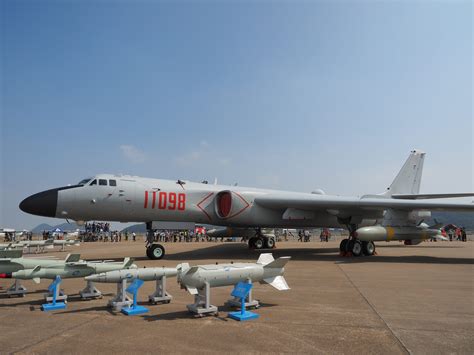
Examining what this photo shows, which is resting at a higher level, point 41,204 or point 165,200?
point 165,200

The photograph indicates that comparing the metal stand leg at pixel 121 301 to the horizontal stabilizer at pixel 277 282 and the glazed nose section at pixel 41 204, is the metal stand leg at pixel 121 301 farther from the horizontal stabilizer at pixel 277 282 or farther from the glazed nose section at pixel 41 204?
the glazed nose section at pixel 41 204

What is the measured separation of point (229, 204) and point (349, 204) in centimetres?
512

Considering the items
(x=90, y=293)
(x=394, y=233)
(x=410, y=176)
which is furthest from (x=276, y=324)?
(x=410, y=176)

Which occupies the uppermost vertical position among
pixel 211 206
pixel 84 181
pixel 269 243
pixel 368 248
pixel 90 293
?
pixel 84 181

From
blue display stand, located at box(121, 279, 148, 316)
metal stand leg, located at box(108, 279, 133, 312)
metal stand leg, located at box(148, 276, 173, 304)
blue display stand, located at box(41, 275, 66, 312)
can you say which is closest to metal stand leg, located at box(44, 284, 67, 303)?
blue display stand, located at box(41, 275, 66, 312)

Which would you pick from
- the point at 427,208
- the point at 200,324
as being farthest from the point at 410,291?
the point at 427,208

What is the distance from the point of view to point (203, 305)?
5723 mm

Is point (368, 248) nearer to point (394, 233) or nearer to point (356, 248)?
point (356, 248)

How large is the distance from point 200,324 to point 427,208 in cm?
1264

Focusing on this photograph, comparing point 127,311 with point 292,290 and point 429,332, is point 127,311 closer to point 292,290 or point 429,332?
point 292,290

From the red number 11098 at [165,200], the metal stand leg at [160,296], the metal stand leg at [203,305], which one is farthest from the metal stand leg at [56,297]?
the red number 11098 at [165,200]

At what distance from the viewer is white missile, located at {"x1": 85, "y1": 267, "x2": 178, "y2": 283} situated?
6.25m

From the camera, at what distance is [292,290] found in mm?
7602

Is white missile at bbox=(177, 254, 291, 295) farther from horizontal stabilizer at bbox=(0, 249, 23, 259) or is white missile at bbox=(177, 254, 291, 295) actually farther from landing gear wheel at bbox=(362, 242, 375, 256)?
landing gear wheel at bbox=(362, 242, 375, 256)
